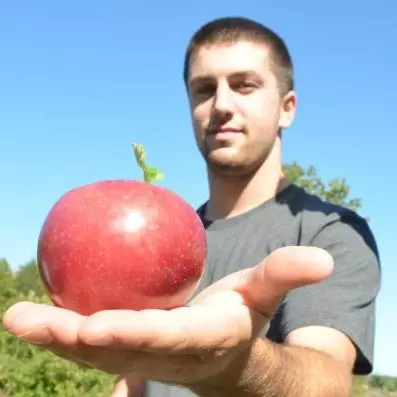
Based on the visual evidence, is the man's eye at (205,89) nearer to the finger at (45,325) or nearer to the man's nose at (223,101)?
the man's nose at (223,101)

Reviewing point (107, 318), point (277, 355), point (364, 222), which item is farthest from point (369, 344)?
point (107, 318)

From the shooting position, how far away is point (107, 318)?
1.31m

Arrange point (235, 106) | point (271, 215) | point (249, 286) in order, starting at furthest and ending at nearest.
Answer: point (235, 106)
point (271, 215)
point (249, 286)

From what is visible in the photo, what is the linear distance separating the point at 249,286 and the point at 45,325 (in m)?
0.47

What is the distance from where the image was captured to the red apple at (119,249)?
5.30 feet

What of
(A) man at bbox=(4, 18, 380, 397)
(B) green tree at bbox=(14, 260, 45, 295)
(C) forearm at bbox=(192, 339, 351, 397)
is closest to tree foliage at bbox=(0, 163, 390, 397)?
(A) man at bbox=(4, 18, 380, 397)

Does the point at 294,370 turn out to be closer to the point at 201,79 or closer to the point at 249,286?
the point at 249,286

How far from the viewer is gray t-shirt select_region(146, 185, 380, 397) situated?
2490 millimetres

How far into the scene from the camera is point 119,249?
1.63 metres

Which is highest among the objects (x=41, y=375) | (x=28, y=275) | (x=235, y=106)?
(x=28, y=275)

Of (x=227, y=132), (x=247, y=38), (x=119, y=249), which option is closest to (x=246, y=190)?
(x=227, y=132)

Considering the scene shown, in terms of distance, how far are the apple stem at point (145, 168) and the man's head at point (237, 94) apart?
139 centimetres

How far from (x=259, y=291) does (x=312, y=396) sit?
0.58 meters

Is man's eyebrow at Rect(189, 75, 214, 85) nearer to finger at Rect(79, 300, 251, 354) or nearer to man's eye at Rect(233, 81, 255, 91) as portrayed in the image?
man's eye at Rect(233, 81, 255, 91)
